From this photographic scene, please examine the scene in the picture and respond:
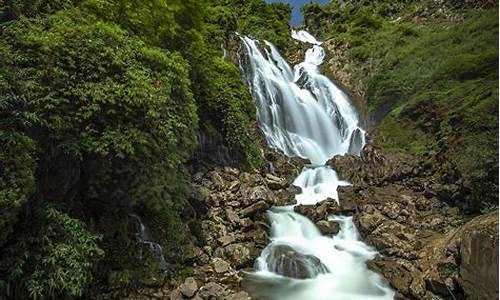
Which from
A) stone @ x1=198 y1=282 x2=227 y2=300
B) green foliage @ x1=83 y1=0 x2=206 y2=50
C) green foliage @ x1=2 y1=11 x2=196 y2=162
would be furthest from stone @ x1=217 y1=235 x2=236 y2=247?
green foliage @ x1=83 y1=0 x2=206 y2=50

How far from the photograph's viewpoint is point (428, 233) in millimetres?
12961

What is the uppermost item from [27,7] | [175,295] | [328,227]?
[27,7]

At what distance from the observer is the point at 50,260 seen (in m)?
7.39

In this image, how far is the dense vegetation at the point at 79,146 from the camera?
7336 mm

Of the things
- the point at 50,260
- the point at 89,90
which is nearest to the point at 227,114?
the point at 89,90

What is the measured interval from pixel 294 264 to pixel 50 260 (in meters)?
6.26

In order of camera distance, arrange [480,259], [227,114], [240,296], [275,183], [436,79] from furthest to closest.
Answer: [436,79] < [227,114] < [275,183] < [240,296] < [480,259]

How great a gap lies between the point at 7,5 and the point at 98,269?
6410 mm

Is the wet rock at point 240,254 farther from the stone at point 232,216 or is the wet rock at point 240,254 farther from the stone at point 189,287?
the stone at point 189,287

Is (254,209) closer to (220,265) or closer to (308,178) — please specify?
(220,265)

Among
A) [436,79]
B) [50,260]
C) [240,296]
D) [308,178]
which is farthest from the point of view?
[436,79]

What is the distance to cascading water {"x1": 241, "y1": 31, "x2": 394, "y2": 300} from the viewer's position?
10.6 m

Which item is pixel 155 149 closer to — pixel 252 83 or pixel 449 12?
pixel 252 83

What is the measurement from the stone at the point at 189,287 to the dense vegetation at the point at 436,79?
9.95 meters
